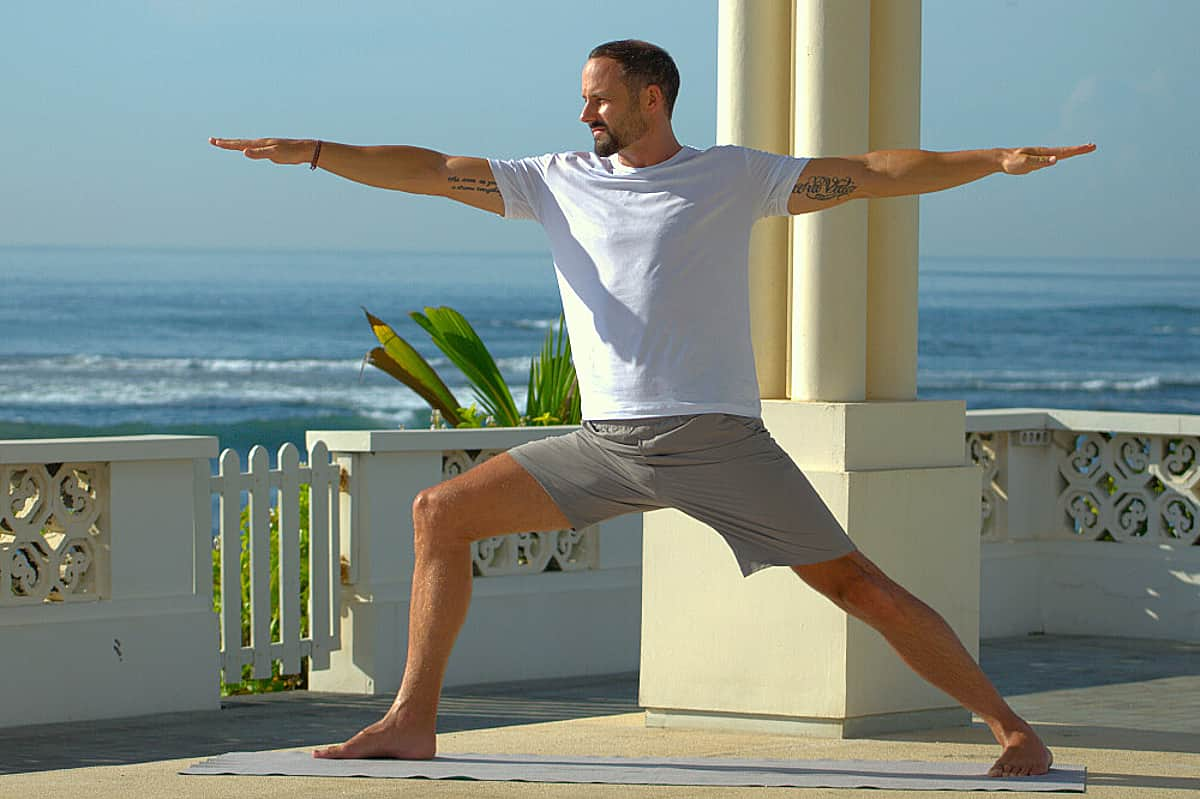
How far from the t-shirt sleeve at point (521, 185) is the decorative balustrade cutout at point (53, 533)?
3.35 meters

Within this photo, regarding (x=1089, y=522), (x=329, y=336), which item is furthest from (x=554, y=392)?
(x=329, y=336)

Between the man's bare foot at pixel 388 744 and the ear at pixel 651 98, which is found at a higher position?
the ear at pixel 651 98

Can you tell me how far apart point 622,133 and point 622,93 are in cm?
10

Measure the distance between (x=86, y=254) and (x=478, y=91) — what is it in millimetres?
15866

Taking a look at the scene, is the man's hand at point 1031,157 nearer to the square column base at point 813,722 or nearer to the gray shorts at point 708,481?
the gray shorts at point 708,481

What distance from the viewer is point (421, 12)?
70125mm

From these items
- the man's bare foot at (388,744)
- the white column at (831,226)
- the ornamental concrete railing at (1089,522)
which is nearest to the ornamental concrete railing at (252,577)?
the ornamental concrete railing at (1089,522)

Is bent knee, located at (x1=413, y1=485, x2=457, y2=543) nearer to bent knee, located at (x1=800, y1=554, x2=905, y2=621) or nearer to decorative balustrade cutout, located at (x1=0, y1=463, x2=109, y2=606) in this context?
bent knee, located at (x1=800, y1=554, x2=905, y2=621)

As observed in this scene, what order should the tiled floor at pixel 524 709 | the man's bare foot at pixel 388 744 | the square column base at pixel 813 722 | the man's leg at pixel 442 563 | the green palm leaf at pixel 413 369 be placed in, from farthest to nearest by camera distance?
the green palm leaf at pixel 413 369, the tiled floor at pixel 524 709, the square column base at pixel 813 722, the man's bare foot at pixel 388 744, the man's leg at pixel 442 563

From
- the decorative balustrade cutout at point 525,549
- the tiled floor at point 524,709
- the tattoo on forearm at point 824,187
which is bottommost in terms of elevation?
the tiled floor at point 524,709

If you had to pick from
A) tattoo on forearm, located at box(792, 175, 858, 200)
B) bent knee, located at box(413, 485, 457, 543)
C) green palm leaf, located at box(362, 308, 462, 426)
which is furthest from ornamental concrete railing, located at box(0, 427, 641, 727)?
tattoo on forearm, located at box(792, 175, 858, 200)

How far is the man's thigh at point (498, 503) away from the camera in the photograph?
5.10 meters

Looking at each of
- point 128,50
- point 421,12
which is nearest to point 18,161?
point 128,50

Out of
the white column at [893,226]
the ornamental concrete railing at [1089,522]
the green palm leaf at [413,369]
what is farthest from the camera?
→ the green palm leaf at [413,369]
